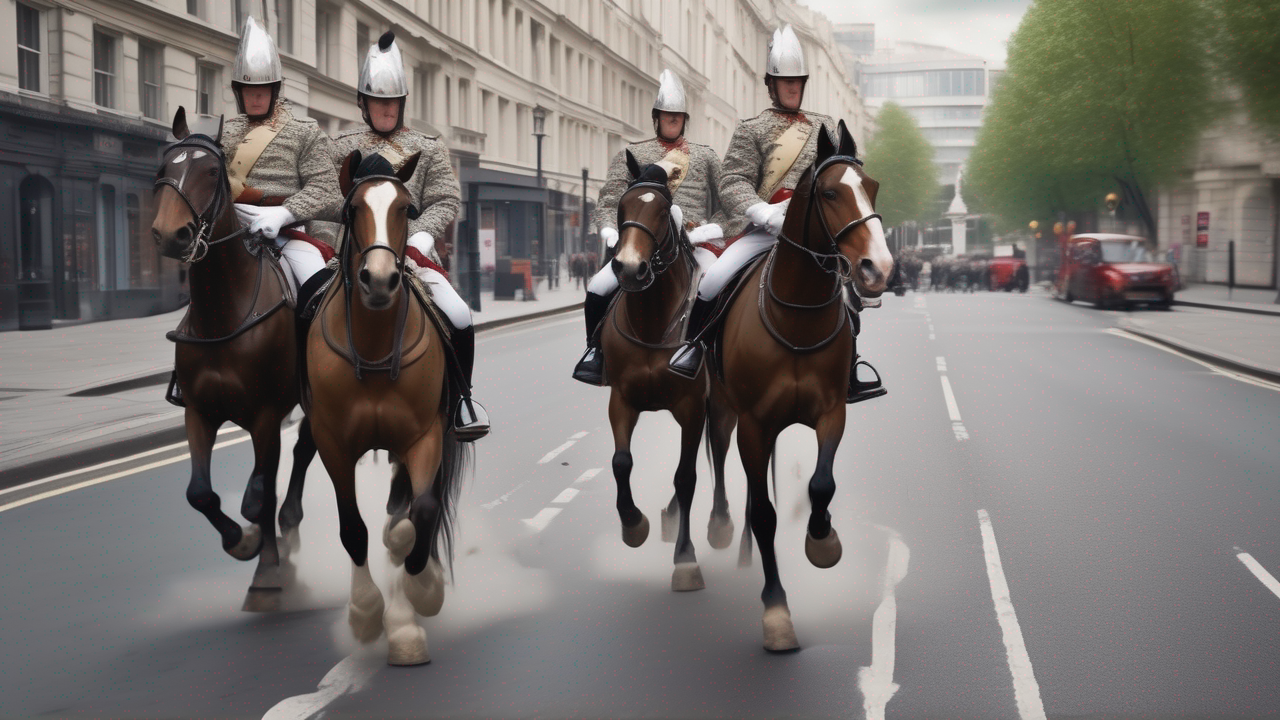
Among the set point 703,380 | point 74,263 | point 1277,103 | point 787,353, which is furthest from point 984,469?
point 1277,103

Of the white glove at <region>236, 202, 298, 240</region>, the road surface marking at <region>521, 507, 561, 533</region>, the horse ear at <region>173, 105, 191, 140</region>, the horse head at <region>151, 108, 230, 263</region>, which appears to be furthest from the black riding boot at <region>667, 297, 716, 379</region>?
the horse ear at <region>173, 105, 191, 140</region>

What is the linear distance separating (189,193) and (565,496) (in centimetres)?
404

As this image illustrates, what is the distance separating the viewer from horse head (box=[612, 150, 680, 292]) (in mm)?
6508

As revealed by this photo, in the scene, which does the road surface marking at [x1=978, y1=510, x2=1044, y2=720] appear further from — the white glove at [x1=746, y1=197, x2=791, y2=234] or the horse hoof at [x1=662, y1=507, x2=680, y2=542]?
the white glove at [x1=746, y1=197, x2=791, y2=234]

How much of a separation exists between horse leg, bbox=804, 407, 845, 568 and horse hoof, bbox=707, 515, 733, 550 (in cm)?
168

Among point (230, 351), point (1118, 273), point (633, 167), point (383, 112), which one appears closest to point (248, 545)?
point (230, 351)

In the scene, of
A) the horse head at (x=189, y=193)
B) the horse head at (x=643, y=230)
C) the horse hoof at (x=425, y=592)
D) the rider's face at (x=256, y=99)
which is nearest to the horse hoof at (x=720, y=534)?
the horse head at (x=643, y=230)

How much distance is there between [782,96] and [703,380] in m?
1.57

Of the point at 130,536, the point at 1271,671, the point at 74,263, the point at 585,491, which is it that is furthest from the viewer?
the point at 74,263

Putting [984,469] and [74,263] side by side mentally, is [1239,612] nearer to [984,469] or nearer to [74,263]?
[984,469]

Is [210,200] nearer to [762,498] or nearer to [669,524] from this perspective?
[762,498]

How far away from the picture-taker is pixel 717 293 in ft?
22.6

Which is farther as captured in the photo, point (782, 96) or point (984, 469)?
point (984, 469)

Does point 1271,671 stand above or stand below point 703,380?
below
